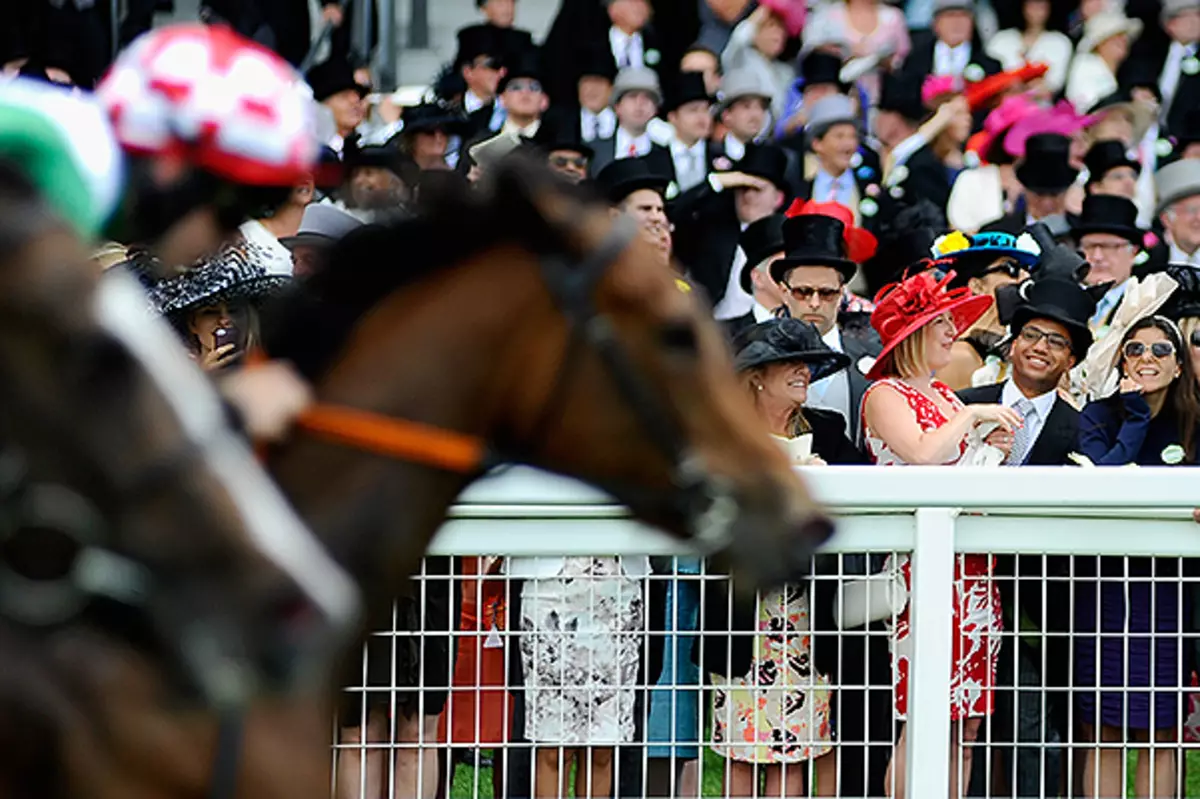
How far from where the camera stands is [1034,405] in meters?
6.75

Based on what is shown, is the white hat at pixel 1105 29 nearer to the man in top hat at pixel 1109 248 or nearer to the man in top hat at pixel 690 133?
the man in top hat at pixel 690 133

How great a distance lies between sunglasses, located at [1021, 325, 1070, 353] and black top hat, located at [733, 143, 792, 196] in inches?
123

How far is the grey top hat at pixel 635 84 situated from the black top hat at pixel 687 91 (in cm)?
10

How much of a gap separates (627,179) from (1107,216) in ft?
7.76

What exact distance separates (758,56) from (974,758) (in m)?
8.28

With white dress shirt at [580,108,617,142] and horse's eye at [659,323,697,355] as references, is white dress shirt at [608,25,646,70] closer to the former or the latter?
white dress shirt at [580,108,617,142]

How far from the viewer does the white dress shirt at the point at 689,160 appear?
35.4 ft

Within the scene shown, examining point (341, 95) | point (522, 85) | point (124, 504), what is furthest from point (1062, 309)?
point (124, 504)

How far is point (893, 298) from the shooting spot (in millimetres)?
6859

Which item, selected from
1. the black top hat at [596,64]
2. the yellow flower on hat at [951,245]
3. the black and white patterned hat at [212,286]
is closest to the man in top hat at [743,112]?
the black top hat at [596,64]

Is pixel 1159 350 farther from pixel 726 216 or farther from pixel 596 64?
pixel 596 64

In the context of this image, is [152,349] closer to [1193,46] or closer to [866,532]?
[866,532]

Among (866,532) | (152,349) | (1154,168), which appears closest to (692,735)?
(866,532)

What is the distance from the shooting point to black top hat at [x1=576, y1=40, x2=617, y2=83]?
11672 millimetres
